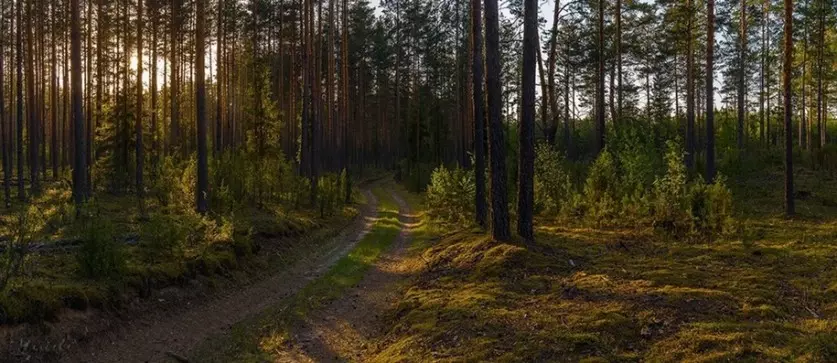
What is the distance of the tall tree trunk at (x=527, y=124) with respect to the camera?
11.9 meters

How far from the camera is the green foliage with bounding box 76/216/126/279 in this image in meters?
9.43

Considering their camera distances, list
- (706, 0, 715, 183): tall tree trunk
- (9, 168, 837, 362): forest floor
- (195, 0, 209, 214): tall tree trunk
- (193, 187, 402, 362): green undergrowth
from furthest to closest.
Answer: (706, 0, 715, 183): tall tree trunk, (195, 0, 209, 214): tall tree trunk, (193, 187, 402, 362): green undergrowth, (9, 168, 837, 362): forest floor

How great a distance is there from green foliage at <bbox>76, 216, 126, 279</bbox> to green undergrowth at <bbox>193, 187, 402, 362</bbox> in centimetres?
253

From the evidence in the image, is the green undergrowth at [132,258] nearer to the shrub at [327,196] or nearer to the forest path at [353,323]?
the forest path at [353,323]

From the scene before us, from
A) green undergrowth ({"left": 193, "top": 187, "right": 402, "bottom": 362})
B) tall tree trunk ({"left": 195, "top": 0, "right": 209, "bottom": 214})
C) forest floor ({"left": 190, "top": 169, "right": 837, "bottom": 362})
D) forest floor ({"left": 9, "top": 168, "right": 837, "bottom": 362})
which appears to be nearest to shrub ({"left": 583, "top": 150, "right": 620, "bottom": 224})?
forest floor ({"left": 9, "top": 168, "right": 837, "bottom": 362})

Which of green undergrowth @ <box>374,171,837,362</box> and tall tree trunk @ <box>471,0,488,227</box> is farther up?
tall tree trunk @ <box>471,0,488,227</box>

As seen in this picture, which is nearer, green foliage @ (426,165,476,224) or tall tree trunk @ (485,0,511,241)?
tall tree trunk @ (485,0,511,241)

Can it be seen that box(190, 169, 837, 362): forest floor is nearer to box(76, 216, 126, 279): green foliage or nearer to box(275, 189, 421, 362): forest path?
box(275, 189, 421, 362): forest path

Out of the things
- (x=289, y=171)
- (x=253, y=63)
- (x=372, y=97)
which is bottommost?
(x=289, y=171)

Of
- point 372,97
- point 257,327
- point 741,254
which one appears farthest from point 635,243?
point 372,97

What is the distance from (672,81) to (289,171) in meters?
38.6

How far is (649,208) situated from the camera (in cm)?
1428

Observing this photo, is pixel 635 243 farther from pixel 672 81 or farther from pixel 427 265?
pixel 672 81

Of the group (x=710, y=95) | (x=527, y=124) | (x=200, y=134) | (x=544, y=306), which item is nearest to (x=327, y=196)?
(x=200, y=134)
